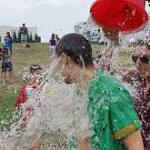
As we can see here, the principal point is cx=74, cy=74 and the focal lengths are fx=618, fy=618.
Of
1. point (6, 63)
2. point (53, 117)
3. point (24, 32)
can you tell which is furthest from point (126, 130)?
point (24, 32)

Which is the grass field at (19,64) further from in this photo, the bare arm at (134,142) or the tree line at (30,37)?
the tree line at (30,37)

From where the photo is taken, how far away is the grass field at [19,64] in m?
10.2

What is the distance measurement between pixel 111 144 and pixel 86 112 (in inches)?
9.5

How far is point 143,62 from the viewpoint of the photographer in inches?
169

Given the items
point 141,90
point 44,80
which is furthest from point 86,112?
point 141,90

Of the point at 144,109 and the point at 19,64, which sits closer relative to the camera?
the point at 144,109

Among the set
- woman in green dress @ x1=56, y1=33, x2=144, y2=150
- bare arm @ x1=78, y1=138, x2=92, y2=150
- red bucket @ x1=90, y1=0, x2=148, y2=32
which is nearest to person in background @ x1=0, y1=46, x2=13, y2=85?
red bucket @ x1=90, y1=0, x2=148, y2=32

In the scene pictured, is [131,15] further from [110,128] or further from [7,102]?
[7,102]

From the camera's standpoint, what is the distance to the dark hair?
10.9 ft

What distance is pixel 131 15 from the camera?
438 cm

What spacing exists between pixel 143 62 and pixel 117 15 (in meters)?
0.41

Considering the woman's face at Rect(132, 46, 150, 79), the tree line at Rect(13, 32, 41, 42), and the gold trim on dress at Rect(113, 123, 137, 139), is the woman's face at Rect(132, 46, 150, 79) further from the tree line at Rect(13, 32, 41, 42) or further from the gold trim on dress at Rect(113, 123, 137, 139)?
the tree line at Rect(13, 32, 41, 42)

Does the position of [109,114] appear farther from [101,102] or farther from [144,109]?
[144,109]

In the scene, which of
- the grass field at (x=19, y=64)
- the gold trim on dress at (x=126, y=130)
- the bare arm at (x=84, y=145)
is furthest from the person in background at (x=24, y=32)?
the gold trim on dress at (x=126, y=130)
